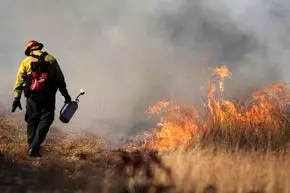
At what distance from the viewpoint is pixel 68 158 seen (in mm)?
10469

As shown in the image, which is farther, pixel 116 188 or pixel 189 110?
pixel 189 110

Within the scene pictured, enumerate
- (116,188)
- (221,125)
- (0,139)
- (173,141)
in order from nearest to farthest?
(116,188)
(221,125)
(173,141)
(0,139)

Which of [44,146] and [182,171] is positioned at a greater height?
[44,146]

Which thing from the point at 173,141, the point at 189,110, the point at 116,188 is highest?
the point at 189,110

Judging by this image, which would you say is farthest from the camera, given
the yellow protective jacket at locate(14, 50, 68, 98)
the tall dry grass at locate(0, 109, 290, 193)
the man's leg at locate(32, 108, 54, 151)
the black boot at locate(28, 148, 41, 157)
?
the yellow protective jacket at locate(14, 50, 68, 98)

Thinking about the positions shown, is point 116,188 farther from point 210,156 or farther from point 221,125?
point 221,125

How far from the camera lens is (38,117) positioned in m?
11.1

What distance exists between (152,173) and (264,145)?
192 cm

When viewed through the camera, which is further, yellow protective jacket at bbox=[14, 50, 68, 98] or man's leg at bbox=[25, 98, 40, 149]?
man's leg at bbox=[25, 98, 40, 149]

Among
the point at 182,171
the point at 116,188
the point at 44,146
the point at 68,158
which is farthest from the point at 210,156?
the point at 44,146

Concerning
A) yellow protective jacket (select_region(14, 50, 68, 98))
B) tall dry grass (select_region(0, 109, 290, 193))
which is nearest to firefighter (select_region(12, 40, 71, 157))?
yellow protective jacket (select_region(14, 50, 68, 98))

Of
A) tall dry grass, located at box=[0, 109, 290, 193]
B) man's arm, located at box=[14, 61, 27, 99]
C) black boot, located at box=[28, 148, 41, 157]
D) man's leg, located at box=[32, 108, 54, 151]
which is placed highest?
man's arm, located at box=[14, 61, 27, 99]

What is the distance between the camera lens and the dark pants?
36.1 feet

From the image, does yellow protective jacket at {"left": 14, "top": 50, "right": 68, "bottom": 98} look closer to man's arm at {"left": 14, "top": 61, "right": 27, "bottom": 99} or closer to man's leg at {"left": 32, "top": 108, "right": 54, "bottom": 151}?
man's arm at {"left": 14, "top": 61, "right": 27, "bottom": 99}
